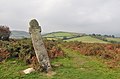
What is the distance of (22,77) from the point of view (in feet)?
57.0

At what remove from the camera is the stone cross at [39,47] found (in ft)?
61.1

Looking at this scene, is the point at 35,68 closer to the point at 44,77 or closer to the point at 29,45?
the point at 44,77

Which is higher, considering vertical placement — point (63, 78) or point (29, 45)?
point (29, 45)

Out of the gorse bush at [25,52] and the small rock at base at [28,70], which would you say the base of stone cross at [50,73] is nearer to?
the small rock at base at [28,70]

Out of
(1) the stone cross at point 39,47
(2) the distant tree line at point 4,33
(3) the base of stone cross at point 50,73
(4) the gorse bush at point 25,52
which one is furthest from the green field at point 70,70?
(2) the distant tree line at point 4,33

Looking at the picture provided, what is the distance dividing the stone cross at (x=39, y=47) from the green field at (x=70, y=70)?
744mm

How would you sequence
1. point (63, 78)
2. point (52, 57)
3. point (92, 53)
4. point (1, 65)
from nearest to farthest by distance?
point (63, 78) → point (1, 65) → point (52, 57) → point (92, 53)

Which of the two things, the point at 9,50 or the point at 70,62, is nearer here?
the point at 70,62

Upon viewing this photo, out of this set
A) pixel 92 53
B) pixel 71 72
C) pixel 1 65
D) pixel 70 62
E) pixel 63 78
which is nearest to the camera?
pixel 63 78

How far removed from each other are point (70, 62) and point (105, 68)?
283 centimetres

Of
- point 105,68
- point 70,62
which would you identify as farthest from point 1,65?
point 105,68

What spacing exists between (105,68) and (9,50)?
824 centimetres

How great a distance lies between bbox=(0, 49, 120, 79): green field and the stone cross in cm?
74

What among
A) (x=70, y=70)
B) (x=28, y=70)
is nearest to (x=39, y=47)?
(x=28, y=70)
